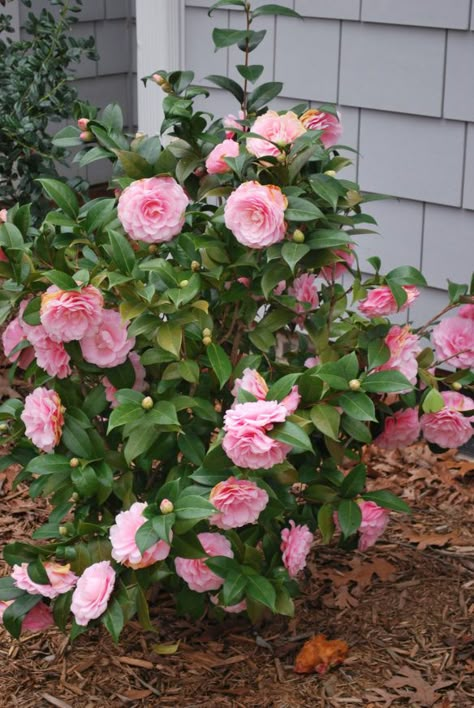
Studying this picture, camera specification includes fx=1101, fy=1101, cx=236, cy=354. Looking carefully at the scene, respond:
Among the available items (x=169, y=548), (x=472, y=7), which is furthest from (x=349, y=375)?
(x=472, y=7)

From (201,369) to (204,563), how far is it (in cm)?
41

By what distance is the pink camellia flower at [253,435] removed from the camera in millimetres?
1853

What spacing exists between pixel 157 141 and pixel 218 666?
1127 millimetres

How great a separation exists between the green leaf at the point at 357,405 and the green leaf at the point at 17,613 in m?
0.75

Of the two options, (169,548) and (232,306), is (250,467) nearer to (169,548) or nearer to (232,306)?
(169,548)

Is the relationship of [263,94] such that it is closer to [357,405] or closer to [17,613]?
[357,405]

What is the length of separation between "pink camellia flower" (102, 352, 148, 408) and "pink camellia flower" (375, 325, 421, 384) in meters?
0.47

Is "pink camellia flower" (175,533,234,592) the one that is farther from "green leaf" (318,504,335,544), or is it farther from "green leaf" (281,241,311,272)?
"green leaf" (281,241,311,272)

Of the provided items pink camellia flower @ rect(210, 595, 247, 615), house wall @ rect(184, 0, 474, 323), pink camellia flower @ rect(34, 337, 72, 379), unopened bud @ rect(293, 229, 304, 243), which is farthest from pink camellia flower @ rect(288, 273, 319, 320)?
house wall @ rect(184, 0, 474, 323)

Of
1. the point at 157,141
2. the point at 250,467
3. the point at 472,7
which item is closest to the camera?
the point at 250,467

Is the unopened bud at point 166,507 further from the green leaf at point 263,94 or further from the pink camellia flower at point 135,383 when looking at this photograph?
the green leaf at point 263,94

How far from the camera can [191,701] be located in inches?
90.4

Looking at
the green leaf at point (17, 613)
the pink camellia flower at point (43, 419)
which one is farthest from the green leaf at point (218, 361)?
the green leaf at point (17, 613)

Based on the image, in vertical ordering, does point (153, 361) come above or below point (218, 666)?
above
